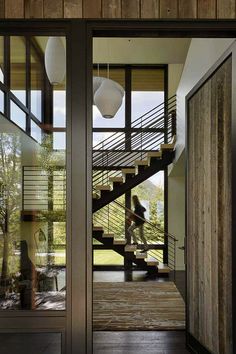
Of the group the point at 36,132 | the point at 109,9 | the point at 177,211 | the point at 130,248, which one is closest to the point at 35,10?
the point at 109,9

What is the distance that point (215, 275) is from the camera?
9.78ft

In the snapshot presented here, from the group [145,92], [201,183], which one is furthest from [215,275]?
[145,92]

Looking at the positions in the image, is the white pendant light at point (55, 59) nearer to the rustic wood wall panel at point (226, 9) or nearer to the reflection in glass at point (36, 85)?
the reflection in glass at point (36, 85)

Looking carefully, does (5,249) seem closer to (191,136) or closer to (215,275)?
(215,275)

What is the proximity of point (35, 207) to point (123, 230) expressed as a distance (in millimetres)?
6275

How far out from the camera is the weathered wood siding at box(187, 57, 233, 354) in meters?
2.72

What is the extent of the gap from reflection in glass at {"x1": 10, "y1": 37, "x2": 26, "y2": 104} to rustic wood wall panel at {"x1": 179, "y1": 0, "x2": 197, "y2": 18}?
1.04m

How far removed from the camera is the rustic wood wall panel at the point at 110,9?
6.77 feet

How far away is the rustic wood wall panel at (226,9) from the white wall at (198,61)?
550 mm

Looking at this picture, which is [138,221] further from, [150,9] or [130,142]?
[150,9]

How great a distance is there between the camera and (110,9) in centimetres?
207

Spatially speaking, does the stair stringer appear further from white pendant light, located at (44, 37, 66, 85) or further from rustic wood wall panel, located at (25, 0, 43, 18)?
rustic wood wall panel, located at (25, 0, 43, 18)

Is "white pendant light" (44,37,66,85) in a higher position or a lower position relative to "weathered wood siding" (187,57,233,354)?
higher

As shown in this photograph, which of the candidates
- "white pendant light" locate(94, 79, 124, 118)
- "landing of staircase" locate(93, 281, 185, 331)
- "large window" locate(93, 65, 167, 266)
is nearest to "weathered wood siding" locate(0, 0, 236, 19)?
"white pendant light" locate(94, 79, 124, 118)
